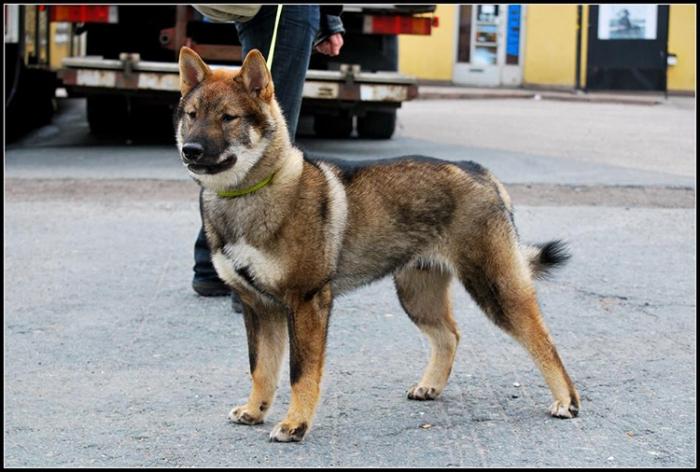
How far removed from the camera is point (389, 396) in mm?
4727

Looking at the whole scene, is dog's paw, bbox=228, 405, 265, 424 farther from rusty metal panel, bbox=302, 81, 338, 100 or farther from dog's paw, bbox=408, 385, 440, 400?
rusty metal panel, bbox=302, 81, 338, 100

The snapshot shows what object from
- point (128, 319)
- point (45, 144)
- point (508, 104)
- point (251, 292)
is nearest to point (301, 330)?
point (251, 292)

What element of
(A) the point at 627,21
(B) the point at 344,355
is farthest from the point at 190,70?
(A) the point at 627,21

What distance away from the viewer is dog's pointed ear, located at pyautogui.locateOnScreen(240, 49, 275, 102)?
4156 millimetres

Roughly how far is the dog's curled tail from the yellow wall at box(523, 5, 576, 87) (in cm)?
2016

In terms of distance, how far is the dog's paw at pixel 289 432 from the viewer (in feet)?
13.6

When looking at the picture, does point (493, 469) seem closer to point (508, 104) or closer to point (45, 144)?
point (45, 144)

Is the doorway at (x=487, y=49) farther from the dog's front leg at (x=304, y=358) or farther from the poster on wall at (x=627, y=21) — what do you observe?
the dog's front leg at (x=304, y=358)

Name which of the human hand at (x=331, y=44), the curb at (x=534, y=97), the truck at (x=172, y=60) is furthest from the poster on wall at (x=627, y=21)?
the human hand at (x=331, y=44)

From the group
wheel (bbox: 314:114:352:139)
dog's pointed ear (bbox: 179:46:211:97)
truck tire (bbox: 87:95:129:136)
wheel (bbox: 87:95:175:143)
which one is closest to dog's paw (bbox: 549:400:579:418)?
dog's pointed ear (bbox: 179:46:211:97)

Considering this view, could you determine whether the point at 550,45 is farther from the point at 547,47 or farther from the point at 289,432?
the point at 289,432

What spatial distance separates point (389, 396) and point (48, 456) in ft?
4.31

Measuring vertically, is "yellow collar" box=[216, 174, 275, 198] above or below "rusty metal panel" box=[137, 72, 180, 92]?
below

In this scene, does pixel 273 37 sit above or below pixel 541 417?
above
